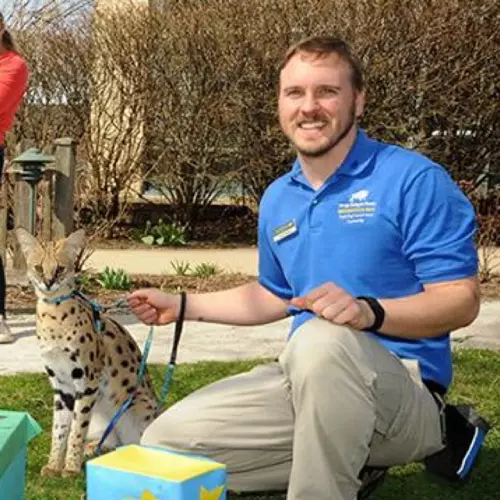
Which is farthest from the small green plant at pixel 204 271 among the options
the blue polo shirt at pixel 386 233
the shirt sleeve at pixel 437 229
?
the shirt sleeve at pixel 437 229

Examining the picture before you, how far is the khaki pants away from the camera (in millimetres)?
2979

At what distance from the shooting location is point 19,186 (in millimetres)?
9023

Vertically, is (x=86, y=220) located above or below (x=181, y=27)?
below

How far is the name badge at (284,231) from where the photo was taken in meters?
3.61

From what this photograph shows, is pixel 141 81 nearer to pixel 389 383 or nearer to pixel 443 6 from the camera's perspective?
pixel 443 6

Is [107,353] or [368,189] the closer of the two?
[368,189]

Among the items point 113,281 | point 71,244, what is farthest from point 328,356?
point 113,281

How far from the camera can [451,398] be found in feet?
18.3

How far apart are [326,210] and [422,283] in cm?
39

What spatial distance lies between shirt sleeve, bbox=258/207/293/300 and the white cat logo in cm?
47

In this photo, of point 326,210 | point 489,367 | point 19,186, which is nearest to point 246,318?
point 326,210

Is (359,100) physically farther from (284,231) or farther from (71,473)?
(71,473)

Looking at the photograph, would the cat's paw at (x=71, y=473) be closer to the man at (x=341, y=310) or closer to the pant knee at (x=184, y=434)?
the man at (x=341, y=310)

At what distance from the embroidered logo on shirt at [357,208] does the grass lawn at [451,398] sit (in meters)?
1.08
